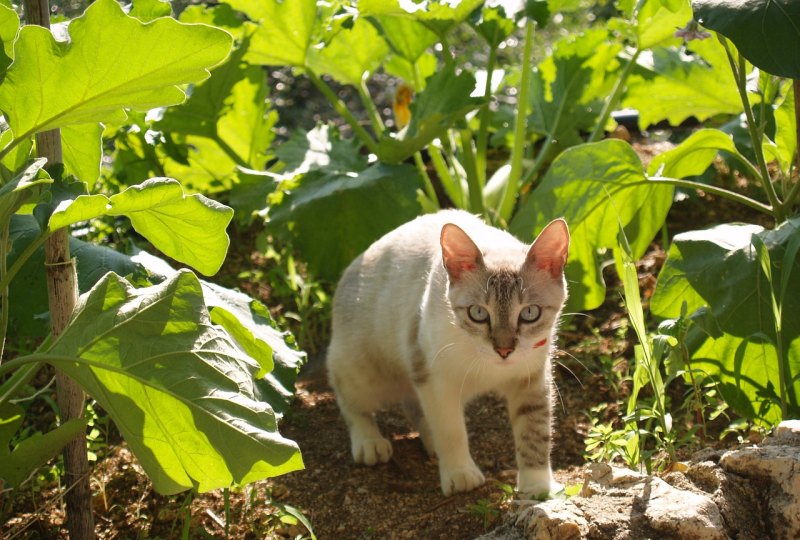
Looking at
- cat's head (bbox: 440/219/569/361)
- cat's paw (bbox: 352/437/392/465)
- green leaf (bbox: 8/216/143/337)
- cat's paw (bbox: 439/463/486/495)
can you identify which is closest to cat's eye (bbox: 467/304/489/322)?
cat's head (bbox: 440/219/569/361)

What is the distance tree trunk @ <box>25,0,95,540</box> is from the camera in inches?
72.7

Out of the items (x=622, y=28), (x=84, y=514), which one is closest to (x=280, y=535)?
(x=84, y=514)

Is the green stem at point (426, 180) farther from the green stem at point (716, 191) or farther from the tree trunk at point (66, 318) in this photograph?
the tree trunk at point (66, 318)

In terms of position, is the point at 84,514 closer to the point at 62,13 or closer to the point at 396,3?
the point at 62,13

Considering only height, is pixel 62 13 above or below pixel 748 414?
above

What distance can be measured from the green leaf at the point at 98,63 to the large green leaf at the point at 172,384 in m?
0.33

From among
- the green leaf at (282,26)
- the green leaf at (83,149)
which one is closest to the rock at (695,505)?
the green leaf at (83,149)

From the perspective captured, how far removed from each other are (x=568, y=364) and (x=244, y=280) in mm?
1288

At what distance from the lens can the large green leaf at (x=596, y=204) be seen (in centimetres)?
271

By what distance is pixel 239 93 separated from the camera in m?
3.43

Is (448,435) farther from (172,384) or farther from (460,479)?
(172,384)

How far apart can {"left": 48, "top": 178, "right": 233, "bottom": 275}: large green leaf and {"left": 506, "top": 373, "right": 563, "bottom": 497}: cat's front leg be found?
2.95ft

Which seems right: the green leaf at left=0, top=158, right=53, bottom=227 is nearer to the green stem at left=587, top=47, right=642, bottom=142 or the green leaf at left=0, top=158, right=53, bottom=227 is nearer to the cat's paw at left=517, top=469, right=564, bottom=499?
the cat's paw at left=517, top=469, right=564, bottom=499

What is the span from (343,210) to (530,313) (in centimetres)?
91
